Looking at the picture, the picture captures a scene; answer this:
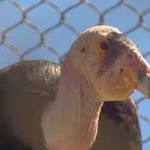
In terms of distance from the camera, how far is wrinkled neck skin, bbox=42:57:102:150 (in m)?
1.65

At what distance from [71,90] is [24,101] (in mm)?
101

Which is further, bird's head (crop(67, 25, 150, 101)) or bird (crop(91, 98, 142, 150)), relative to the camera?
bird (crop(91, 98, 142, 150))

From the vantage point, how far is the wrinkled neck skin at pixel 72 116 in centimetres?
165

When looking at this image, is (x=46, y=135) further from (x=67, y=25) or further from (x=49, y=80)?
(x=67, y=25)

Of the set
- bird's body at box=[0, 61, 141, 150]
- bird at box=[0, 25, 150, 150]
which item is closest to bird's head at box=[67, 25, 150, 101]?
bird at box=[0, 25, 150, 150]

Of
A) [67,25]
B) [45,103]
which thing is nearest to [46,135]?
[45,103]

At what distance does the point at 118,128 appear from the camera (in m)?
1.79

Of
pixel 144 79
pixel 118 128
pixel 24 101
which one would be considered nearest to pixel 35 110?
pixel 24 101

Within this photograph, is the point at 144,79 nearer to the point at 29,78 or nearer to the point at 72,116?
the point at 72,116

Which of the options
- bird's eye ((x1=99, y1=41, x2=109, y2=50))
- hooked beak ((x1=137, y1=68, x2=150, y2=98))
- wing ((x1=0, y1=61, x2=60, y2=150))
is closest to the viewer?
hooked beak ((x1=137, y1=68, x2=150, y2=98))

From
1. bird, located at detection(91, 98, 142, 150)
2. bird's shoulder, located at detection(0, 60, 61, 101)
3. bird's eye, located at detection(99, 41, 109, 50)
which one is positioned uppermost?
bird's eye, located at detection(99, 41, 109, 50)

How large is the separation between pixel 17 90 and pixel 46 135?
117 mm

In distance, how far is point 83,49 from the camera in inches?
63.7

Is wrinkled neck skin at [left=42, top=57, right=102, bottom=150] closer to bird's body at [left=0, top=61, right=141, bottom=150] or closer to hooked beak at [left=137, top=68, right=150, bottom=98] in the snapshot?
bird's body at [left=0, top=61, right=141, bottom=150]
